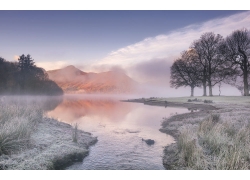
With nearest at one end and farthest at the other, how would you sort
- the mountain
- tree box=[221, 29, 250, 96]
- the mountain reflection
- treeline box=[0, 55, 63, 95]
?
treeline box=[0, 55, 63, 95], the mountain, the mountain reflection, tree box=[221, 29, 250, 96]

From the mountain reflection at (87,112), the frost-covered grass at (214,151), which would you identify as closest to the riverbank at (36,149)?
the frost-covered grass at (214,151)

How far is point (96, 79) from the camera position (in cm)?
1302

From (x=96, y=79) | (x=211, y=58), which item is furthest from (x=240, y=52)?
(x=96, y=79)

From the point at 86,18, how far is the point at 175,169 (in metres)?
6.57

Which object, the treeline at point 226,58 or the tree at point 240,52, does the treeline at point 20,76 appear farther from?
the tree at point 240,52

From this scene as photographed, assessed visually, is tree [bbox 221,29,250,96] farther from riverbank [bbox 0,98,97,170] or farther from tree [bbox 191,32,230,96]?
riverbank [bbox 0,98,97,170]

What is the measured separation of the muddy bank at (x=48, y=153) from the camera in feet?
17.7

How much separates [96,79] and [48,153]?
721cm

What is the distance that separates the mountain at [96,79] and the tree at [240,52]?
9.06 m

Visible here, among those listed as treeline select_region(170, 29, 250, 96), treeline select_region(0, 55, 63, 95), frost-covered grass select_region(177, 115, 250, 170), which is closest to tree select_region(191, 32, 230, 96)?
treeline select_region(170, 29, 250, 96)

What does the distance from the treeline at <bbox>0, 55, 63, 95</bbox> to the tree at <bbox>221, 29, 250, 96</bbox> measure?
14311mm

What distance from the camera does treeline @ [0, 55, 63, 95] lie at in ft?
36.6
